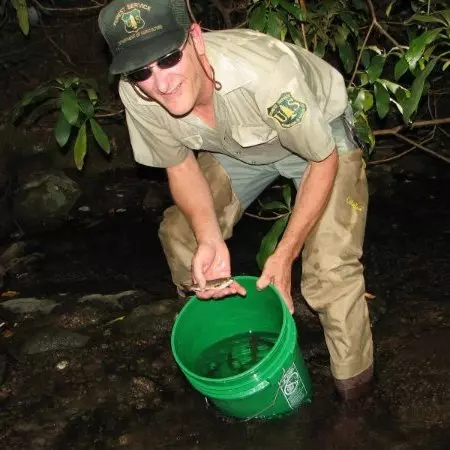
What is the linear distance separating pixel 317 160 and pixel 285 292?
0.45 metres

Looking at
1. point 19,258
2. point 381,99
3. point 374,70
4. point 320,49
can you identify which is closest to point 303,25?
point 320,49

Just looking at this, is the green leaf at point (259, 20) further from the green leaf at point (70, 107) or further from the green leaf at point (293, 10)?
the green leaf at point (70, 107)

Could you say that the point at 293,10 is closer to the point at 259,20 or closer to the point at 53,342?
the point at 259,20

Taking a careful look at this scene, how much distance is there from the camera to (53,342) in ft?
9.61

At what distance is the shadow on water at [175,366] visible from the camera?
7.74ft

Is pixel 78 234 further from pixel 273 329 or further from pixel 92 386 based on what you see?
pixel 273 329

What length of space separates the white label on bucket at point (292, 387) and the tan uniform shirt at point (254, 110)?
711 mm

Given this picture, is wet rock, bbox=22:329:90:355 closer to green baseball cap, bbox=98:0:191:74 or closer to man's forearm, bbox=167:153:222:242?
man's forearm, bbox=167:153:222:242

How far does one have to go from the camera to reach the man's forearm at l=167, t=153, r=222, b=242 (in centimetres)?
243

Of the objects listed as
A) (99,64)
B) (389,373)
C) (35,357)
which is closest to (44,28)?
(99,64)

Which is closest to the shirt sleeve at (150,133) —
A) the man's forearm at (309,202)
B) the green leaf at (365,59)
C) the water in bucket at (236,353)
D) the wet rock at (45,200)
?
the man's forearm at (309,202)

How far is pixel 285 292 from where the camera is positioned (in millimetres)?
2162

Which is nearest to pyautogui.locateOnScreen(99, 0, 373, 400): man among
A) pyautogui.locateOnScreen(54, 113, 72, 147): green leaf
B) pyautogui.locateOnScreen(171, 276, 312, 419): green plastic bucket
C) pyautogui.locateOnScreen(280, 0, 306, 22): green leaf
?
pyautogui.locateOnScreen(171, 276, 312, 419): green plastic bucket

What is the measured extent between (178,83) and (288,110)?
0.34 m
